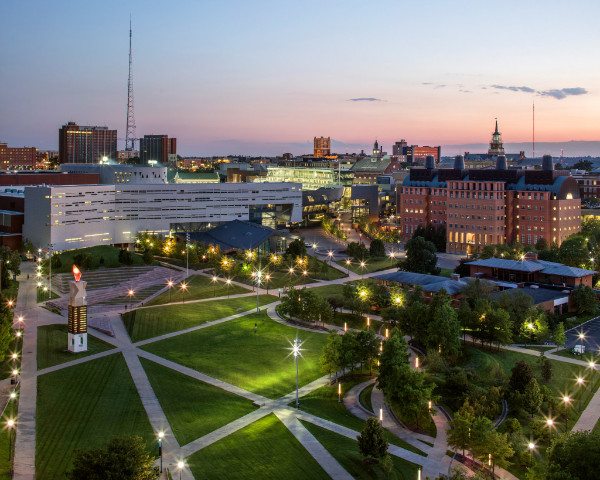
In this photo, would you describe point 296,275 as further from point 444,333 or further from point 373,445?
point 373,445

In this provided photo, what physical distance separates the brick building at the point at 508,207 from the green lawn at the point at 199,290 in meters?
45.2

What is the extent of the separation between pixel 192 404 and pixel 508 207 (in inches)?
3056

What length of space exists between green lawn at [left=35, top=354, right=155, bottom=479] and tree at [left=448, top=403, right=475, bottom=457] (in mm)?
15259

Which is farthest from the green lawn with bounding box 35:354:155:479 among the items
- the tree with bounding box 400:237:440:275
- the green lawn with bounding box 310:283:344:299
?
the tree with bounding box 400:237:440:275

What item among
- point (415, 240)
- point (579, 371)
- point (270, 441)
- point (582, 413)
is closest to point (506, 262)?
point (415, 240)

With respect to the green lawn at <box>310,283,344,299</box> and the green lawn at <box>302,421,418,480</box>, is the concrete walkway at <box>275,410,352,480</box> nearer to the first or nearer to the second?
the green lawn at <box>302,421,418,480</box>

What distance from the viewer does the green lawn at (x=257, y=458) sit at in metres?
31.1

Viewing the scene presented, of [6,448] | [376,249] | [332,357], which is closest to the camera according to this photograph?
[6,448]

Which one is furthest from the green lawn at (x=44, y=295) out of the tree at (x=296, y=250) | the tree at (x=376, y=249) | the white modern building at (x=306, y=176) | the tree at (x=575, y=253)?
the white modern building at (x=306, y=176)

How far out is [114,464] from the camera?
81.7 feet

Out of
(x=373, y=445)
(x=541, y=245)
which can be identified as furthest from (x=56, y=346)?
(x=541, y=245)

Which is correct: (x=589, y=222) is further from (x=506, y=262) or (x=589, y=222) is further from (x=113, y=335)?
(x=113, y=335)

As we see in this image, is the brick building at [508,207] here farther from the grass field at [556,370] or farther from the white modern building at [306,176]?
the white modern building at [306,176]

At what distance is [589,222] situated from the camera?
4491 inches
